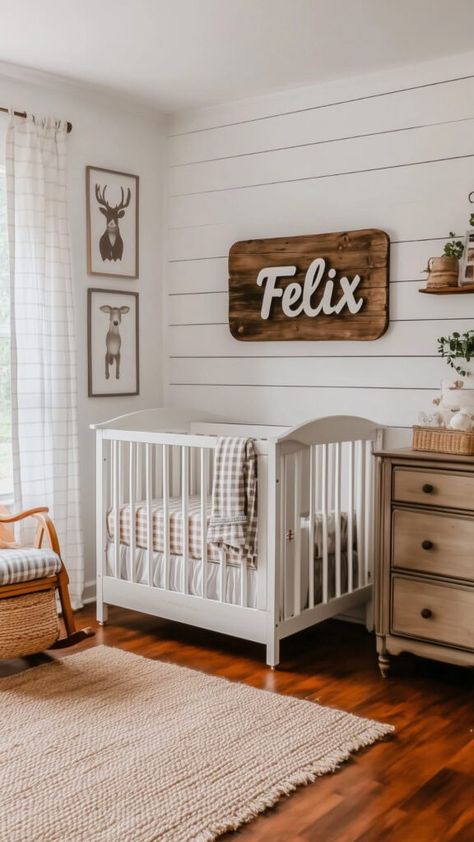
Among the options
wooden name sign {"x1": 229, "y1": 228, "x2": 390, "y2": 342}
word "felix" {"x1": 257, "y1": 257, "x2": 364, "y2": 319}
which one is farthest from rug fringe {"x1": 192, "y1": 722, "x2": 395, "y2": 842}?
word "felix" {"x1": 257, "y1": 257, "x2": 364, "y2": 319}

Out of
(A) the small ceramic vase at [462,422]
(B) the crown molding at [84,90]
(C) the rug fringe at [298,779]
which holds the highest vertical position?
(B) the crown molding at [84,90]

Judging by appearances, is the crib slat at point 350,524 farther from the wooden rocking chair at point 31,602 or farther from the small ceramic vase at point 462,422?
the wooden rocking chair at point 31,602

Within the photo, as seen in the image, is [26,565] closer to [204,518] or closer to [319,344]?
[204,518]

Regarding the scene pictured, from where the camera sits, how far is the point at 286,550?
323cm

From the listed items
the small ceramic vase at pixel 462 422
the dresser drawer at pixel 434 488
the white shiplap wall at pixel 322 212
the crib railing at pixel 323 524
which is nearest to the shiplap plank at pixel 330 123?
the white shiplap wall at pixel 322 212

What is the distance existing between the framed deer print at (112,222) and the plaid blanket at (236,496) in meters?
1.37

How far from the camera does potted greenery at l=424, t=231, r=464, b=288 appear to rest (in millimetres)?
3383

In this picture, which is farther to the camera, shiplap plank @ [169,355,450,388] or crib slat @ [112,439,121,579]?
crib slat @ [112,439,121,579]

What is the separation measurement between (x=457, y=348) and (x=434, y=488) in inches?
26.9

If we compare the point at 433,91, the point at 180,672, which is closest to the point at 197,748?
the point at 180,672

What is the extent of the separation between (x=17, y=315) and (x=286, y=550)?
60.7 inches

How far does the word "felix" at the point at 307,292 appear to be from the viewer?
12.3ft

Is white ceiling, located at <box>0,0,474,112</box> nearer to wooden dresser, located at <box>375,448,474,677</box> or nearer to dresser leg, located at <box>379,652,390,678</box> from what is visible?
wooden dresser, located at <box>375,448,474,677</box>

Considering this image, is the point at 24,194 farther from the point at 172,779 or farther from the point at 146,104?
the point at 172,779
